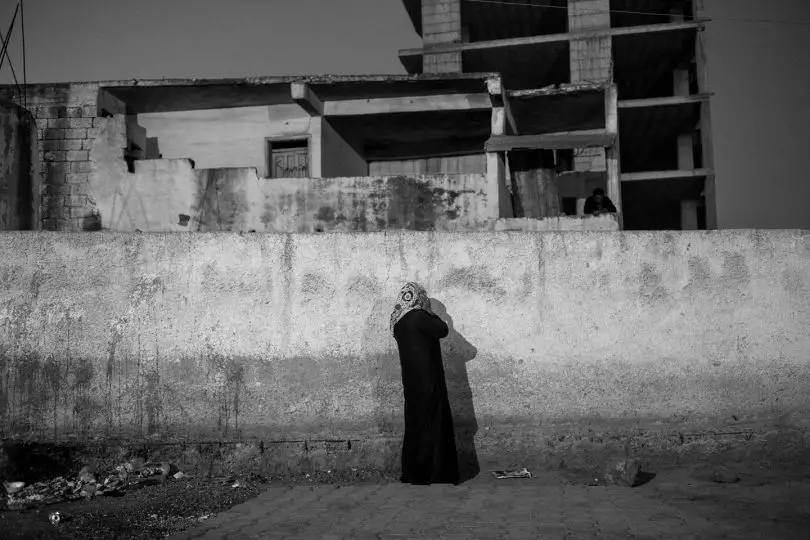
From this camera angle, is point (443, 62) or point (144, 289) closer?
point (144, 289)

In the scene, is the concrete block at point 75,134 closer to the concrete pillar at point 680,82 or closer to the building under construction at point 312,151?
the building under construction at point 312,151

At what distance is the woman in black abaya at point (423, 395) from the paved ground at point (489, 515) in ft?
0.56

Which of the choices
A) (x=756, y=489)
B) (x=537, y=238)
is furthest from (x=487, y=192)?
(x=756, y=489)

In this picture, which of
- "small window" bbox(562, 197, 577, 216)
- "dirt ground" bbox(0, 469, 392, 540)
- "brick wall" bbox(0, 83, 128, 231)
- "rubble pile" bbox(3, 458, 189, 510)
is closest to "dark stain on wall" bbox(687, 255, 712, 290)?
"dirt ground" bbox(0, 469, 392, 540)

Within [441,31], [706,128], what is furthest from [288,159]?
[706,128]

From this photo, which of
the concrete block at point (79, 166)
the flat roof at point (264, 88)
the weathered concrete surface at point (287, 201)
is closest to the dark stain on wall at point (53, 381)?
the weathered concrete surface at point (287, 201)

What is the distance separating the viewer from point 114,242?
6434 millimetres

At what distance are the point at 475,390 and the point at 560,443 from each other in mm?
748

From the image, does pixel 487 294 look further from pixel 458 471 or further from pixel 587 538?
pixel 587 538

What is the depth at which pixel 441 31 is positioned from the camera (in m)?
27.0

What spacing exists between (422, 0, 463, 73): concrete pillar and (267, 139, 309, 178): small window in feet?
38.0

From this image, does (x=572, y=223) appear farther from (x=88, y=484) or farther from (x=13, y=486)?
(x=13, y=486)

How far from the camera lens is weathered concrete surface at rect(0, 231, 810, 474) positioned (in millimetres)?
6117

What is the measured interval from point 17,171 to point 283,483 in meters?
6.31
